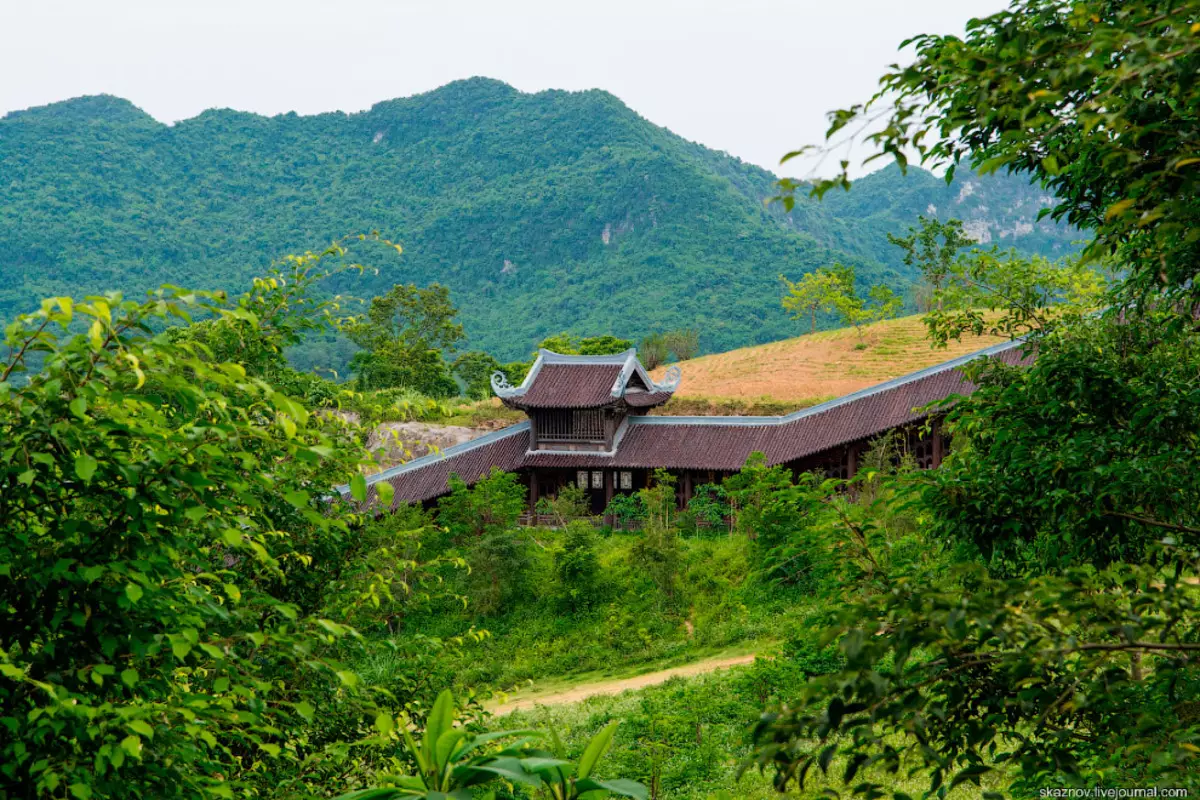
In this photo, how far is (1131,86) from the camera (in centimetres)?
289

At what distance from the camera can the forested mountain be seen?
81.6 m

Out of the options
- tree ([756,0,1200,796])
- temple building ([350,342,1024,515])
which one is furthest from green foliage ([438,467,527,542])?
tree ([756,0,1200,796])

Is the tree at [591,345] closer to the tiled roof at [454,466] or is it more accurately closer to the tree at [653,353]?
the tree at [653,353]

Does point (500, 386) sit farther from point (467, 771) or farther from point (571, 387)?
point (467, 771)

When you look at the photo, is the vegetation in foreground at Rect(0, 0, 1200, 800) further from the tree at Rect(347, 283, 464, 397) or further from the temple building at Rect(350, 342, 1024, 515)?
the tree at Rect(347, 283, 464, 397)

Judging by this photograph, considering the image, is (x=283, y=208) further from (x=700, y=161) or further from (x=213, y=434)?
(x=213, y=434)

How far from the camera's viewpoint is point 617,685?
15438 millimetres

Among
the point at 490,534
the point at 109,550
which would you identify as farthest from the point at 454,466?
the point at 109,550

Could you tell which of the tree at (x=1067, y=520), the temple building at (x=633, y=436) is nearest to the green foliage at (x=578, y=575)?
the temple building at (x=633, y=436)

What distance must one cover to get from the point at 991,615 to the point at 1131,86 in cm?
153

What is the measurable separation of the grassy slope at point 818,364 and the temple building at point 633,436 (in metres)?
13.1

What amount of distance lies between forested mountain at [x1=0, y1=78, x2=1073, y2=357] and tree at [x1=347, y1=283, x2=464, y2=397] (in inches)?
1038

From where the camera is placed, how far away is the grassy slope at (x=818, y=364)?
4200cm

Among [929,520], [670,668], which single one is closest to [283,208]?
[670,668]
